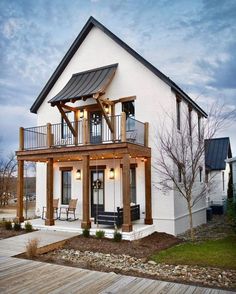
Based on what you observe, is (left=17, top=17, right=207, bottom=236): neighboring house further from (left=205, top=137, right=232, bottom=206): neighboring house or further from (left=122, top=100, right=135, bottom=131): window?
(left=205, top=137, right=232, bottom=206): neighboring house

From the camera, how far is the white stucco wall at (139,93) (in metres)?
13.0

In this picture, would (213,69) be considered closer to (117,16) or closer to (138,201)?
(117,16)

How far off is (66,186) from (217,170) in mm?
11420

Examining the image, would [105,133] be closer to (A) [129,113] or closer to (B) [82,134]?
(B) [82,134]

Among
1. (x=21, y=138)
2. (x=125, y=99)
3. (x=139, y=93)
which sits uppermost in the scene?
(x=139, y=93)

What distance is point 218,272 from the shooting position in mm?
7176

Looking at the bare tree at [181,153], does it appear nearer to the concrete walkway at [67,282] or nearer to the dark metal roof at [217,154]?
the concrete walkway at [67,282]

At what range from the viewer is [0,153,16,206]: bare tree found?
100ft

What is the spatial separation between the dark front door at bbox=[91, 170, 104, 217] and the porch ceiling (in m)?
1.41

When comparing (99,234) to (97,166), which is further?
(97,166)

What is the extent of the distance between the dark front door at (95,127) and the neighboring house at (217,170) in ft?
31.0

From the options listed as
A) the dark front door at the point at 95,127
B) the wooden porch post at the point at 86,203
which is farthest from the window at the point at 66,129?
the wooden porch post at the point at 86,203

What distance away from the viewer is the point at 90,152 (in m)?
12.2

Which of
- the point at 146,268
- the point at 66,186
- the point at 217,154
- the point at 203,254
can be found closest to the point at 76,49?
the point at 66,186
